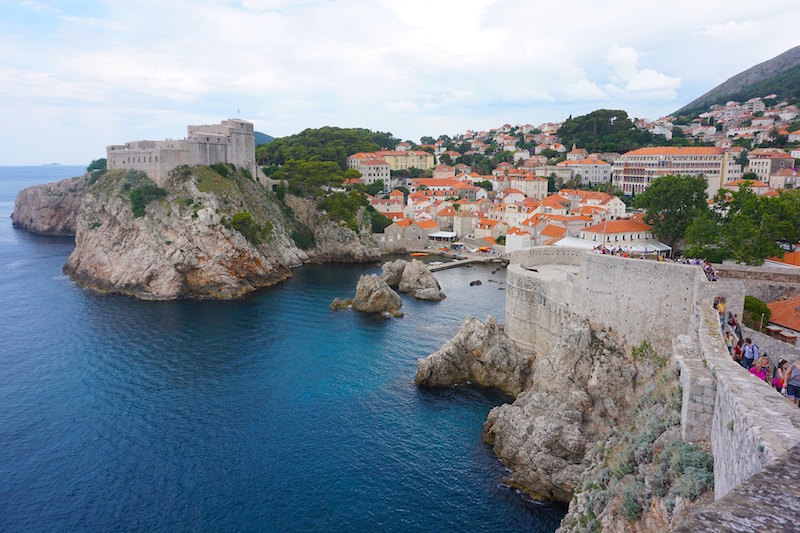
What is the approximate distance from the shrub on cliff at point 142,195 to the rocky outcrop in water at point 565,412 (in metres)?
40.3

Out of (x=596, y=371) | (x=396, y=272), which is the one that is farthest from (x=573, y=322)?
(x=396, y=272)

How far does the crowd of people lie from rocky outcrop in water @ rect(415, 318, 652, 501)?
12.3 ft

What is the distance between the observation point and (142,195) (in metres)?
48.8

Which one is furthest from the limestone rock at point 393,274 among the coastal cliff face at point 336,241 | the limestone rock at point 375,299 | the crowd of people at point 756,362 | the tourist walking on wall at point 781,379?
the tourist walking on wall at point 781,379

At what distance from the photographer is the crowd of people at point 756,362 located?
8.61 meters

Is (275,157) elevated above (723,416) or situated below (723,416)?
above

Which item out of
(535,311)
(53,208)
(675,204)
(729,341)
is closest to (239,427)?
(535,311)

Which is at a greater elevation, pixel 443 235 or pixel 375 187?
pixel 375 187

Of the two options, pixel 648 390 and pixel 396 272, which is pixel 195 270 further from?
pixel 648 390

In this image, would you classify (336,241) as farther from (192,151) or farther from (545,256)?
(545,256)

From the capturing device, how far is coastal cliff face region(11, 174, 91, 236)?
76.6m

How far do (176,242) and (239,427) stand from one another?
27645 mm

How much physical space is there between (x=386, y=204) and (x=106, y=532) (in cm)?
5902

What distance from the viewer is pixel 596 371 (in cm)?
1917
